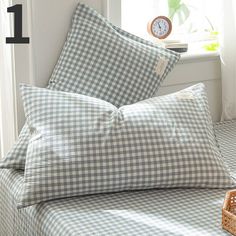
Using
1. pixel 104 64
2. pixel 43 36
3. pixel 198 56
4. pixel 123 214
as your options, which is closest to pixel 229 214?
pixel 123 214

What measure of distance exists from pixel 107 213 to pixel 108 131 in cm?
28

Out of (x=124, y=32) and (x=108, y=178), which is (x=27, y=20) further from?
(x=108, y=178)

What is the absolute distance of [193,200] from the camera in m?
2.32

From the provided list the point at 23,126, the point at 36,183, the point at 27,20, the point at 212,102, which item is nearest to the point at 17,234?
the point at 36,183

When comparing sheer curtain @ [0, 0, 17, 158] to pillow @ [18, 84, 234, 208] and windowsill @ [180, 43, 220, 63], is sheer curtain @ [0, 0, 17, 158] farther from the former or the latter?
windowsill @ [180, 43, 220, 63]

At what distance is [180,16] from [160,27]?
8.2 inches

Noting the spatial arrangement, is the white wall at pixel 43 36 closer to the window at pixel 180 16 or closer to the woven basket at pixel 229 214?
the window at pixel 180 16

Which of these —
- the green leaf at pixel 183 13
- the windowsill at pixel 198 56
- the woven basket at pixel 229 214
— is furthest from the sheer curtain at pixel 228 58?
the woven basket at pixel 229 214

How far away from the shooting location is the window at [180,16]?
3.14 meters

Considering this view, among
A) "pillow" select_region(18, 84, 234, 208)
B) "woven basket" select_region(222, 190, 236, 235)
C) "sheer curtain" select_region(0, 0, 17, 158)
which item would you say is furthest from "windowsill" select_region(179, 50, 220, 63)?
"woven basket" select_region(222, 190, 236, 235)

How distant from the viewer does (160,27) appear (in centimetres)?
312

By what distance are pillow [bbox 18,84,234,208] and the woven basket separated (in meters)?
0.23

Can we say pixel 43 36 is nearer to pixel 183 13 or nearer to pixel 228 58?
pixel 183 13

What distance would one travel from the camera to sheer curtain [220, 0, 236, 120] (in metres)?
3.18
